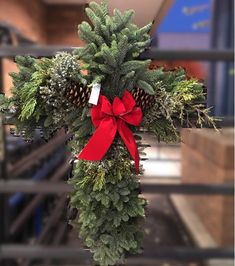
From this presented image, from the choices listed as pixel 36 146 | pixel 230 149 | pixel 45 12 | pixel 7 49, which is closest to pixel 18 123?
pixel 7 49

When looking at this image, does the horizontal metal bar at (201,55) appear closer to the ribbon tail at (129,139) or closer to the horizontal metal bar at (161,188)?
the horizontal metal bar at (161,188)

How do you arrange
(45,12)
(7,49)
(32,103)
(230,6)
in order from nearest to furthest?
(32,103), (7,49), (230,6), (45,12)

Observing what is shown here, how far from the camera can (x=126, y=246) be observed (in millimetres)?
386

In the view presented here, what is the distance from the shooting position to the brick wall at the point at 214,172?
1.50m

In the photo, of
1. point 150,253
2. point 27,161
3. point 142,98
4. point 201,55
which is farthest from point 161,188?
point 142,98

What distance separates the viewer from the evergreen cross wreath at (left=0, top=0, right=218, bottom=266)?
367 millimetres

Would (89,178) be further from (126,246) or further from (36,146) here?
(36,146)

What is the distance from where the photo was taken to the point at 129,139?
368 mm

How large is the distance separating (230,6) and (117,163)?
186cm

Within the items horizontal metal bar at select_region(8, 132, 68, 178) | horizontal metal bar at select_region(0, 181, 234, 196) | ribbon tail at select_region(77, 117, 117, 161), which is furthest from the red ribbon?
horizontal metal bar at select_region(0, 181, 234, 196)

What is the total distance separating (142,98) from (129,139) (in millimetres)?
48

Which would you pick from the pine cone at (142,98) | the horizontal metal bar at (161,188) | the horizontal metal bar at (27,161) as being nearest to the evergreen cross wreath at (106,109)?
the pine cone at (142,98)

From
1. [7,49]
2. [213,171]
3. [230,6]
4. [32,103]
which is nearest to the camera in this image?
[32,103]

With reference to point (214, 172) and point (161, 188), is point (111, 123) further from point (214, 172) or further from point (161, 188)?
point (214, 172)
